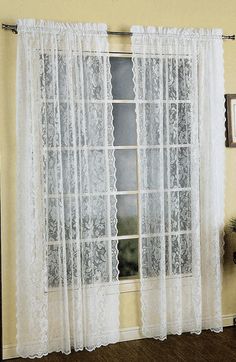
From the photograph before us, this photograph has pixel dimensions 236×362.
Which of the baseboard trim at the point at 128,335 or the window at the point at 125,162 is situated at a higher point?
the window at the point at 125,162

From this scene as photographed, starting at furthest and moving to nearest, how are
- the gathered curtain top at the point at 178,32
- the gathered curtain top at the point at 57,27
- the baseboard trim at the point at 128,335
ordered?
the gathered curtain top at the point at 178,32
the baseboard trim at the point at 128,335
the gathered curtain top at the point at 57,27

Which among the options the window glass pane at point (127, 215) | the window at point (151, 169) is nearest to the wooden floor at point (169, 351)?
the window at point (151, 169)

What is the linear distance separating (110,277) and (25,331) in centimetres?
74

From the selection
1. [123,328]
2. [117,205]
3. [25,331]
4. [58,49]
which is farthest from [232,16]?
[25,331]

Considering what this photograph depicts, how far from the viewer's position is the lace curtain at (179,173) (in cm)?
400

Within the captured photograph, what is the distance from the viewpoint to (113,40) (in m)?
4.00

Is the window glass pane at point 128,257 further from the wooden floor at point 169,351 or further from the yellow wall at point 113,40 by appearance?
the wooden floor at point 169,351

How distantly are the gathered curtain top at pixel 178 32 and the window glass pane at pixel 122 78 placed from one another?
0.24 meters

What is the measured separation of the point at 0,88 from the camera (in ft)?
12.3

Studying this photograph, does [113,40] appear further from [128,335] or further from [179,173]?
[128,335]

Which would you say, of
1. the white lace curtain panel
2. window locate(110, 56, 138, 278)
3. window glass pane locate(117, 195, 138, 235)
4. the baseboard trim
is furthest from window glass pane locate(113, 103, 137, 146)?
the baseboard trim

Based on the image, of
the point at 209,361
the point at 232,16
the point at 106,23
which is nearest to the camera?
the point at 209,361

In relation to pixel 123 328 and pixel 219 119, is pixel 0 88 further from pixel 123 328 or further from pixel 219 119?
pixel 123 328

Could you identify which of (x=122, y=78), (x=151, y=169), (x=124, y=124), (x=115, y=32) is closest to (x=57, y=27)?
(x=115, y=32)
